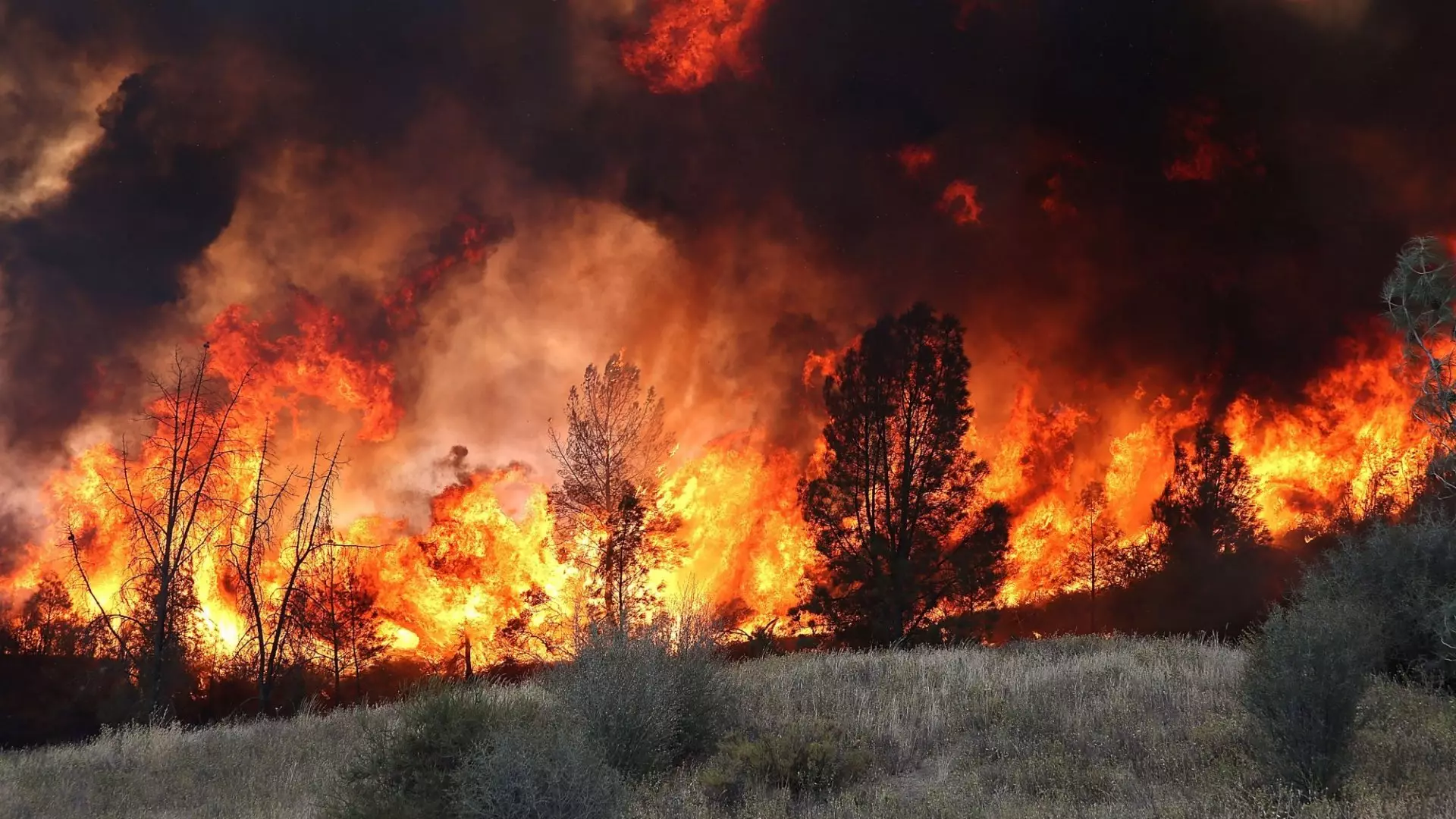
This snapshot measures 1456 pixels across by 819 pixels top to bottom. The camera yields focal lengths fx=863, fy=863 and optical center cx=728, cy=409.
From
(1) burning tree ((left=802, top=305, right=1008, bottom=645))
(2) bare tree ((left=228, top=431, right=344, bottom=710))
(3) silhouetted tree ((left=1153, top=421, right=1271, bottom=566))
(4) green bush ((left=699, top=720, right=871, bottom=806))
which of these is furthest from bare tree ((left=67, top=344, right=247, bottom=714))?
(3) silhouetted tree ((left=1153, top=421, right=1271, bottom=566))

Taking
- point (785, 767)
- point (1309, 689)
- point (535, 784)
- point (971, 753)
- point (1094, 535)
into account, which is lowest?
point (971, 753)

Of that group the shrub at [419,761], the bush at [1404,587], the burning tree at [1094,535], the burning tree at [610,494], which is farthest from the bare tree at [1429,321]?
the burning tree at [1094,535]

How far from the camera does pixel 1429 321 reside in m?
11.8

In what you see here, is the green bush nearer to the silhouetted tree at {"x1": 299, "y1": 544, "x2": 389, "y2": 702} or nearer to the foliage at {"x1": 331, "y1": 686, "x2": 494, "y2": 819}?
the foliage at {"x1": 331, "y1": 686, "x2": 494, "y2": 819}

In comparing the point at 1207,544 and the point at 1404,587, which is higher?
the point at 1207,544

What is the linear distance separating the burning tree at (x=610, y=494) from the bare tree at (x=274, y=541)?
7882 mm

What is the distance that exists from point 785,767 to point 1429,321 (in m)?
10.5

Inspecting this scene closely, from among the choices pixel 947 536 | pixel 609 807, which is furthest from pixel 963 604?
pixel 609 807

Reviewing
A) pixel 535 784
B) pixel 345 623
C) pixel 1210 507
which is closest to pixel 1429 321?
pixel 535 784

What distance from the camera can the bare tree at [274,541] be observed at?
23641 mm

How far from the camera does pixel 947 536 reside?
30391mm

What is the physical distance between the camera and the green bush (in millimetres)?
9828

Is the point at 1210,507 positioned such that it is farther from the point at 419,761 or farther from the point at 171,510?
the point at 171,510

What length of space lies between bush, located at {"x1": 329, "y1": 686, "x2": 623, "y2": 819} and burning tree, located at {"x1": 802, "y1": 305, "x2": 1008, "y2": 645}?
2014 centimetres
